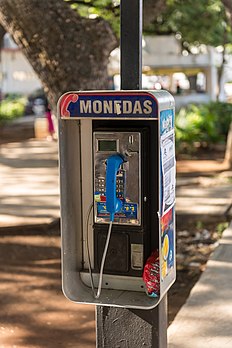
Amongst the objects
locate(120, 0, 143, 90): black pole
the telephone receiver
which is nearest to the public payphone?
the telephone receiver

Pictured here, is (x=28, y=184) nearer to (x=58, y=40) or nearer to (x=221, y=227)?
(x=221, y=227)

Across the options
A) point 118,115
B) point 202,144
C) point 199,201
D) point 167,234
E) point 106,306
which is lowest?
point 202,144

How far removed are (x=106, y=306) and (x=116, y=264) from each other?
244 mm

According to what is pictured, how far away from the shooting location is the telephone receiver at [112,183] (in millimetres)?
3889

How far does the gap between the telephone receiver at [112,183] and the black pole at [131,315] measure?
16.0 inches

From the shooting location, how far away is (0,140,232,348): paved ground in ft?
19.4

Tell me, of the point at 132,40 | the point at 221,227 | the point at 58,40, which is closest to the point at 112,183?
the point at 132,40

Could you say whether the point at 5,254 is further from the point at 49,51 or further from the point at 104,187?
the point at 104,187

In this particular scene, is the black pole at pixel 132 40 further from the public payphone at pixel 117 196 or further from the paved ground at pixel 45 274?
the paved ground at pixel 45 274

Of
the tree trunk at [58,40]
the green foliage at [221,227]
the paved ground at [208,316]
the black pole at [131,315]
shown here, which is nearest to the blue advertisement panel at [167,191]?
the black pole at [131,315]

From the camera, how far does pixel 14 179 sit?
1402 centimetres

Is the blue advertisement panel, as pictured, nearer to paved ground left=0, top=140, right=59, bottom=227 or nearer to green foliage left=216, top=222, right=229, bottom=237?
green foliage left=216, top=222, right=229, bottom=237

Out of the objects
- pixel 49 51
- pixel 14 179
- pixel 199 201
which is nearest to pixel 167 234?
pixel 49 51

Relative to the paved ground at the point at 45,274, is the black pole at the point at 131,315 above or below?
above
